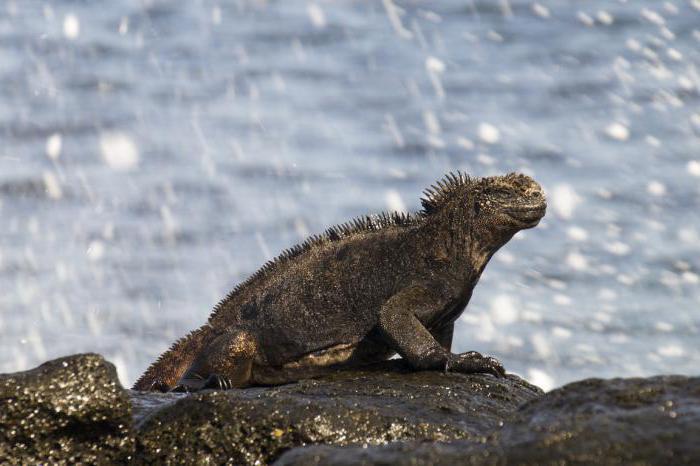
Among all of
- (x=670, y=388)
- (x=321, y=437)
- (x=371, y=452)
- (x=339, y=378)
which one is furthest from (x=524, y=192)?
(x=371, y=452)

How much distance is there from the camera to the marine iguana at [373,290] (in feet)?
19.4

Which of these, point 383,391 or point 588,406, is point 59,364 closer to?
point 383,391

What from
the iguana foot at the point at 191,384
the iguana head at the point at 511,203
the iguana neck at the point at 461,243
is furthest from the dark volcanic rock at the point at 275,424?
the iguana head at the point at 511,203

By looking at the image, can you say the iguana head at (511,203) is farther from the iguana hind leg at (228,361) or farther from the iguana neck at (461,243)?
the iguana hind leg at (228,361)

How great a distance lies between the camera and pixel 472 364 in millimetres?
5379

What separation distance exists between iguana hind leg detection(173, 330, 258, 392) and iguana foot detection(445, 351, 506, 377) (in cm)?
135

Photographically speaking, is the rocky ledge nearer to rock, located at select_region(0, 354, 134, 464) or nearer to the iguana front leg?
rock, located at select_region(0, 354, 134, 464)

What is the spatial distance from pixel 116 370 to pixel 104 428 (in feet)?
0.83

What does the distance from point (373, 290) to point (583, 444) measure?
11.6 ft

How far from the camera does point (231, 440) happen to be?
12.9 feet

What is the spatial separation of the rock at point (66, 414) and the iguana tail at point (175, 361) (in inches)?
101

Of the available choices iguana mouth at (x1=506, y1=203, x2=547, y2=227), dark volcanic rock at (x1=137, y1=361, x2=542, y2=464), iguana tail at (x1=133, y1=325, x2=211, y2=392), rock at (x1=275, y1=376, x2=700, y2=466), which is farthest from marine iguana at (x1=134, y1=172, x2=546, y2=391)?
rock at (x1=275, y1=376, x2=700, y2=466)

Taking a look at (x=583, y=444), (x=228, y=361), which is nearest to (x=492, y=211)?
(x=228, y=361)

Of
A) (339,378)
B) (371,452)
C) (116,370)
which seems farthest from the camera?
→ (339,378)
